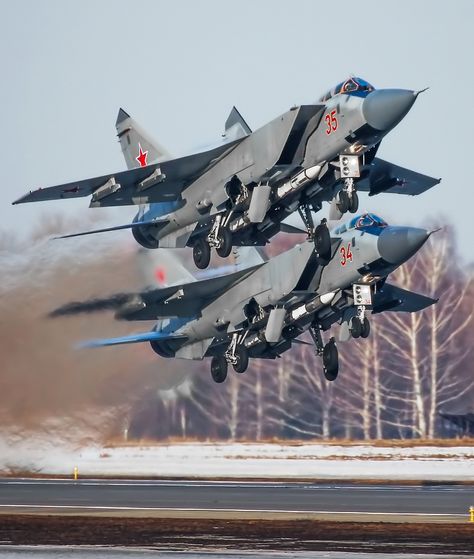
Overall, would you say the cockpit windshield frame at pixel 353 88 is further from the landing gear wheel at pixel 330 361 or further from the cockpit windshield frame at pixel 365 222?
the landing gear wheel at pixel 330 361

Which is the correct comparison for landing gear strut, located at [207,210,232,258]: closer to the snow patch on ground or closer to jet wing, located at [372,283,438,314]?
jet wing, located at [372,283,438,314]

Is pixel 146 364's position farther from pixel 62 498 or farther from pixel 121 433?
pixel 62 498

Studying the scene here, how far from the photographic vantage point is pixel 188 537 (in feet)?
79.6

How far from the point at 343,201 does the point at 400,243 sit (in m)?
3.57

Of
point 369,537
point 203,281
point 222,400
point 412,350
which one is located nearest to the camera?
point 369,537

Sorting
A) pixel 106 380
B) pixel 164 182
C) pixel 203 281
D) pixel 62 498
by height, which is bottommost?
pixel 62 498

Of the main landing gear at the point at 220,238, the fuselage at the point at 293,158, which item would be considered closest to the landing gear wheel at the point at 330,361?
the fuselage at the point at 293,158

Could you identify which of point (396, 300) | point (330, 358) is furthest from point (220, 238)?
point (396, 300)

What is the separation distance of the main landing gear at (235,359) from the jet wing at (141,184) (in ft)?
15.2

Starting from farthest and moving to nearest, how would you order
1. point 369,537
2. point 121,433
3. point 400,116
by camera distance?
1. point 121,433
2. point 400,116
3. point 369,537

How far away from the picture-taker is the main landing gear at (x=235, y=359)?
34.1m

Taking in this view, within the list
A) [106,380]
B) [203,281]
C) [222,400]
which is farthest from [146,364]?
[222,400]

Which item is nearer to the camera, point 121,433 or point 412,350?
point 121,433

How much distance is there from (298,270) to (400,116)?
7.54m
